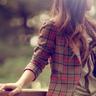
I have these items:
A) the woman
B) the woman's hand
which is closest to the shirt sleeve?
the woman

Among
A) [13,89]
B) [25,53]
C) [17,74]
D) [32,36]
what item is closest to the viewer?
[13,89]

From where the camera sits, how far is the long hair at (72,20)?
2.61 metres

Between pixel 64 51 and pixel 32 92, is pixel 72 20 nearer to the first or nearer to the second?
pixel 64 51

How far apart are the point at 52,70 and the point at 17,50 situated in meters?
7.47

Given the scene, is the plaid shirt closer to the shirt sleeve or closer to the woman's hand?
the shirt sleeve

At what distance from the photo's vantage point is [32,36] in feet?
33.5

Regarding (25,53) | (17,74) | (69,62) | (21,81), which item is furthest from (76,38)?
(25,53)

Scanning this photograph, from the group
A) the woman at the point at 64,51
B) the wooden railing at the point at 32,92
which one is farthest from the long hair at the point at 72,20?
the wooden railing at the point at 32,92

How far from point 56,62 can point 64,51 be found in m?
0.06

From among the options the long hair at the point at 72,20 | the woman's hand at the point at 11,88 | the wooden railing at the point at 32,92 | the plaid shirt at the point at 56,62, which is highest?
the long hair at the point at 72,20

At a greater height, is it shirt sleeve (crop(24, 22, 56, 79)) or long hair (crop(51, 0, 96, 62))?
long hair (crop(51, 0, 96, 62))

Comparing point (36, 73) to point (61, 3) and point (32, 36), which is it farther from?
point (32, 36)

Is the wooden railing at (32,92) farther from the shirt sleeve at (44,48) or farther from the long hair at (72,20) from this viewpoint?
the long hair at (72,20)

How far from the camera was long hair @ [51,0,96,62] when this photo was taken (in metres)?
2.61
